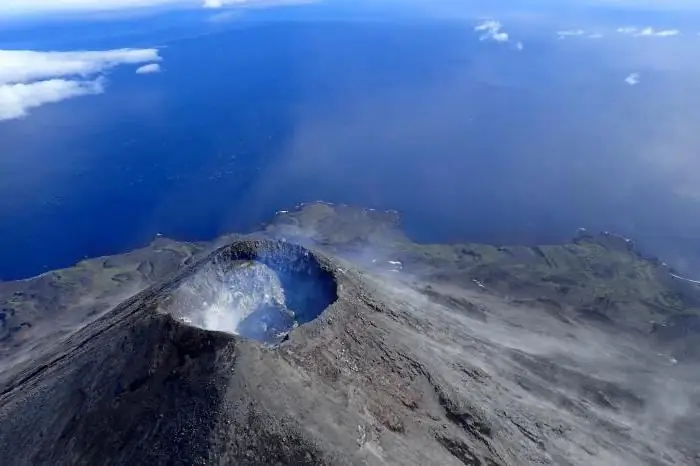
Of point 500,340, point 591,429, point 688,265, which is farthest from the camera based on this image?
point 688,265

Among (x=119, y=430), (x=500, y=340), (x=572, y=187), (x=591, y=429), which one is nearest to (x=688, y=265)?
(x=572, y=187)

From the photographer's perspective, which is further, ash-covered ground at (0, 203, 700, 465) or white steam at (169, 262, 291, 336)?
white steam at (169, 262, 291, 336)

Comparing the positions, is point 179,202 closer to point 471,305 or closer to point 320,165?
point 320,165

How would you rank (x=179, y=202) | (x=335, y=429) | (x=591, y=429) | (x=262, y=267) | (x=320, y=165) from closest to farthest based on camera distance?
(x=335, y=429) → (x=262, y=267) → (x=591, y=429) → (x=179, y=202) → (x=320, y=165)

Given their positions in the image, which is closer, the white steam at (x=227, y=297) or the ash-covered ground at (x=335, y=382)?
the ash-covered ground at (x=335, y=382)

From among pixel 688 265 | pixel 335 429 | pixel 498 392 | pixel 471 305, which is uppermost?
pixel 335 429

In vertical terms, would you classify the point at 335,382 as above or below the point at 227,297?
above

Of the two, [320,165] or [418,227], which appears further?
[320,165]

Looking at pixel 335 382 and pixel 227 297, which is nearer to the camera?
pixel 335 382
